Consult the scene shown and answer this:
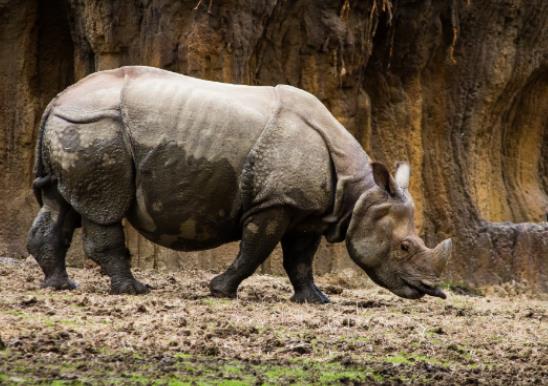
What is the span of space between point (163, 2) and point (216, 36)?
617 mm

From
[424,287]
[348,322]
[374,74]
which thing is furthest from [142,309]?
[374,74]

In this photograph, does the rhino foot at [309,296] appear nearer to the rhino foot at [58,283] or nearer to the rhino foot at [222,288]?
the rhino foot at [222,288]

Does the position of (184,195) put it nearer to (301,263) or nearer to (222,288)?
(222,288)

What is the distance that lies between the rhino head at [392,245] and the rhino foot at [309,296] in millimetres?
571

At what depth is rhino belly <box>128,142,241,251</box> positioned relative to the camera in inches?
347

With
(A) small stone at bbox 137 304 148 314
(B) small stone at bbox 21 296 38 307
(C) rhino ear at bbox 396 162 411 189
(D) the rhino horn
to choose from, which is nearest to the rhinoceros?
(D) the rhino horn

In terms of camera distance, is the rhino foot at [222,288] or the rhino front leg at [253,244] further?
the rhino foot at [222,288]

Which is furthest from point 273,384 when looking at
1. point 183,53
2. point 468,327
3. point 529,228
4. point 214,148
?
point 529,228

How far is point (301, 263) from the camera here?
931 cm

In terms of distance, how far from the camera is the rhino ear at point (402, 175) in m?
9.22

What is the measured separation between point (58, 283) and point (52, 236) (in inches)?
14.3

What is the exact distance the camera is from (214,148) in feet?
28.9

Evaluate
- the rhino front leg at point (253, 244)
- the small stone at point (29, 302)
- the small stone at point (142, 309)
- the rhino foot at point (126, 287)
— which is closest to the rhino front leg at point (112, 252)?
the rhino foot at point (126, 287)

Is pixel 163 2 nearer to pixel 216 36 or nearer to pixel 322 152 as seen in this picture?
pixel 216 36
